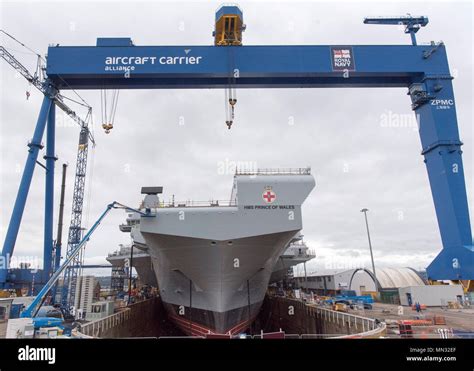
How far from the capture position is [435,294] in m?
18.4

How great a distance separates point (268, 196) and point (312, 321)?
31.7 feet

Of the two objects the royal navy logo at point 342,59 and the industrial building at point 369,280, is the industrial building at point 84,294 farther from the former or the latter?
the industrial building at point 369,280

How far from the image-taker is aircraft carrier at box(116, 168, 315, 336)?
11336 mm

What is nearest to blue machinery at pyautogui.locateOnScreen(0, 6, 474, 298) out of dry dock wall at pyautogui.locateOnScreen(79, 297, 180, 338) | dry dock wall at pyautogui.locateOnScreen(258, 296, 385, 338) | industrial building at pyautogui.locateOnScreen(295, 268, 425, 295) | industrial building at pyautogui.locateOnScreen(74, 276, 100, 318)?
industrial building at pyautogui.locateOnScreen(74, 276, 100, 318)

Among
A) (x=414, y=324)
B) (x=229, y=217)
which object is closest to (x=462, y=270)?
(x=414, y=324)

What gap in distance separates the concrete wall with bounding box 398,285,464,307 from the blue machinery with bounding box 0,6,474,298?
5.11 m

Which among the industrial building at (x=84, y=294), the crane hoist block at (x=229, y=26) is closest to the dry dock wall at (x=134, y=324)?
the industrial building at (x=84, y=294)

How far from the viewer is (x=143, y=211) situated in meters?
12.0

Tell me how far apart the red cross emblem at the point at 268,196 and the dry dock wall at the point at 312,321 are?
509 cm

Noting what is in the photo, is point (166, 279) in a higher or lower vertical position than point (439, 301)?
higher

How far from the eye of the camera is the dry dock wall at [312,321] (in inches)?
442

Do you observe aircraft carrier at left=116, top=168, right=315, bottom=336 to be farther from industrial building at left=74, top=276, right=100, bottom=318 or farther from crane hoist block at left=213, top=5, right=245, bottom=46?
crane hoist block at left=213, top=5, right=245, bottom=46
